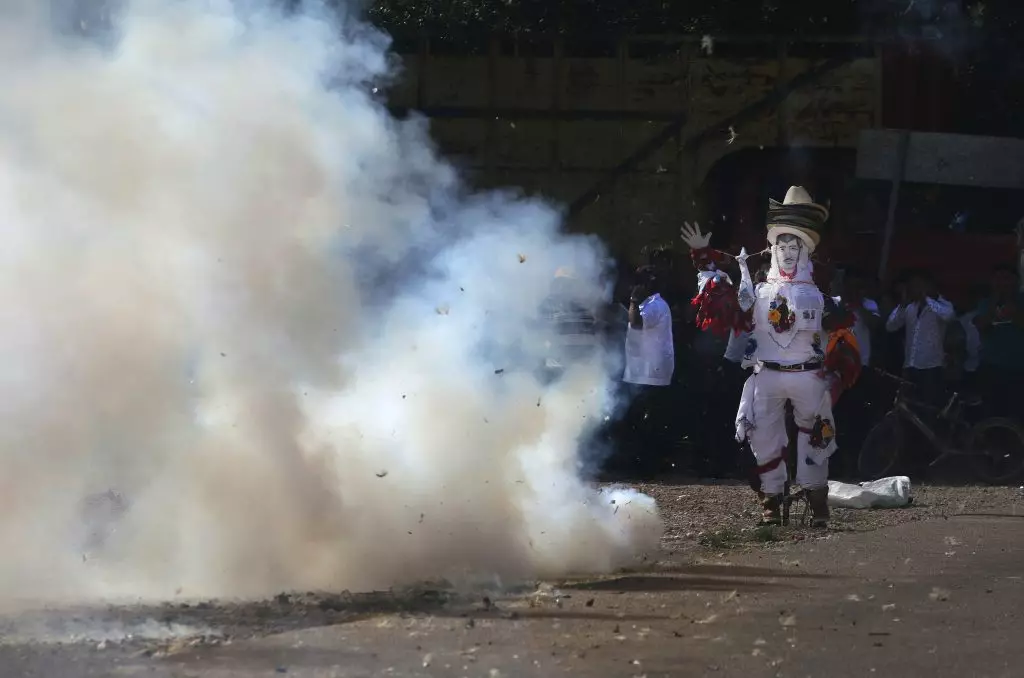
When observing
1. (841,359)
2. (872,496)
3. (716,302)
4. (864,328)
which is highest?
(864,328)

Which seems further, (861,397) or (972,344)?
(861,397)

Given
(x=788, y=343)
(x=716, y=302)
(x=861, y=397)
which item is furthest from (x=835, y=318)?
(x=861, y=397)

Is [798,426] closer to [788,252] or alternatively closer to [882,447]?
[788,252]

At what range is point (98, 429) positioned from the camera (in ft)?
24.7

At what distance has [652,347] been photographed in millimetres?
13141

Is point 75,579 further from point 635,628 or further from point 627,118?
point 627,118

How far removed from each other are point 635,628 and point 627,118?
1104 cm

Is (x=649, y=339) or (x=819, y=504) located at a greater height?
(x=649, y=339)

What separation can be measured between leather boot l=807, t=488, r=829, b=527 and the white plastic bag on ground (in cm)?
93

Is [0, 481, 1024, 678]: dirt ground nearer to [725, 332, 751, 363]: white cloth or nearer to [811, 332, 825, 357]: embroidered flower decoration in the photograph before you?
[811, 332, 825, 357]: embroidered flower decoration

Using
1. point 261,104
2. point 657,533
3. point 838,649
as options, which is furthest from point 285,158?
point 838,649

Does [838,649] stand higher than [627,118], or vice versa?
[627,118]

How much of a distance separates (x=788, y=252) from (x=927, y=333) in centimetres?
394

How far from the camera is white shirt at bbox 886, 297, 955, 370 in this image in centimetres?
1367
